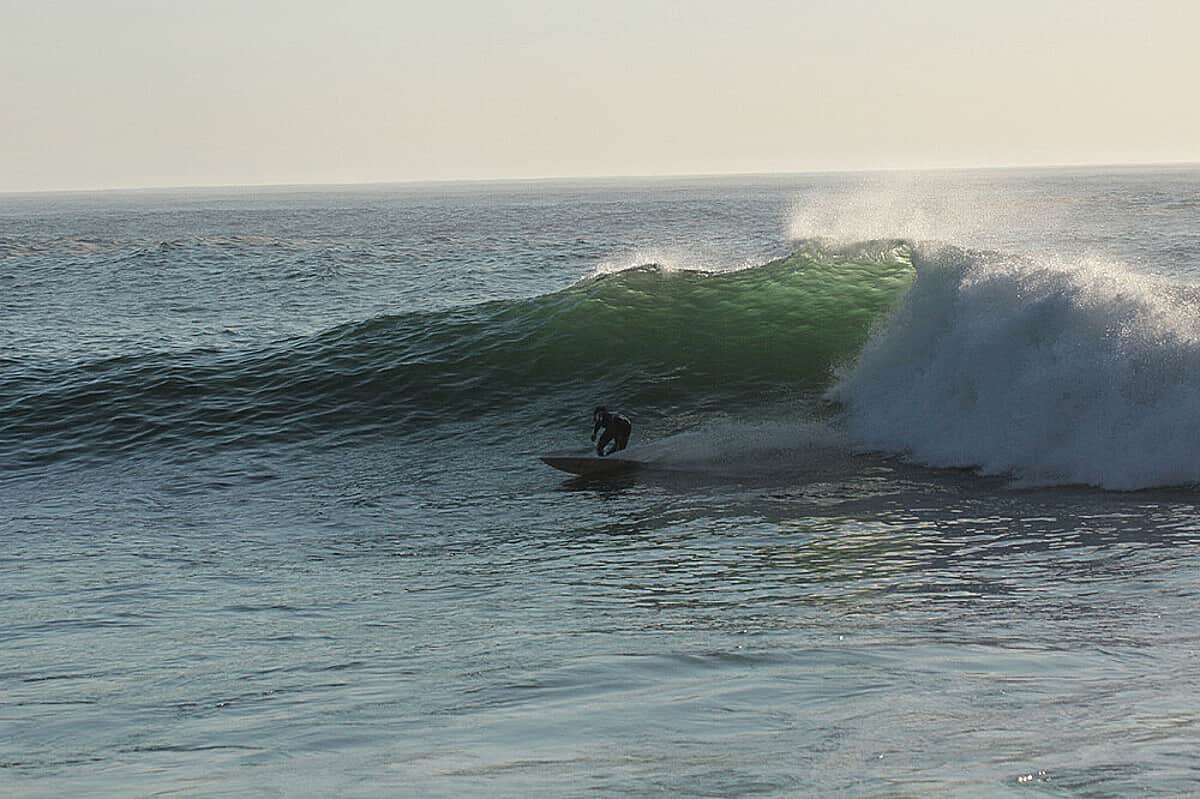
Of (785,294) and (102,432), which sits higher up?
(785,294)

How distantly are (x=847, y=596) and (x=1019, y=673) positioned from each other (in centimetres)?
228

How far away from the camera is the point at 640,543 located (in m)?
12.0

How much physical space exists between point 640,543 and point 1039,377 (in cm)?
584

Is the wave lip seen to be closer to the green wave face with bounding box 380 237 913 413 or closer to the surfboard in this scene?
the green wave face with bounding box 380 237 913 413

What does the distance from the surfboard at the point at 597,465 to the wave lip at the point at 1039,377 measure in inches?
108

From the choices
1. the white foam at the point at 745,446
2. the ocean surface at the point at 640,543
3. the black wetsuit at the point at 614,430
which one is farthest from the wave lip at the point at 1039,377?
the black wetsuit at the point at 614,430

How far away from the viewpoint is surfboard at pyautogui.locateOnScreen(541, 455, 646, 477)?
15.2 metres

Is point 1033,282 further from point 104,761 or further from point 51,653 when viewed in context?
point 104,761

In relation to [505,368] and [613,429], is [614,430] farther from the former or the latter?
[505,368]

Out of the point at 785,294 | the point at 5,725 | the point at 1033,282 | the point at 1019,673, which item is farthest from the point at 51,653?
the point at 785,294

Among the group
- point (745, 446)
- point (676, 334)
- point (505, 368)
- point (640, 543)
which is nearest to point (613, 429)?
point (745, 446)

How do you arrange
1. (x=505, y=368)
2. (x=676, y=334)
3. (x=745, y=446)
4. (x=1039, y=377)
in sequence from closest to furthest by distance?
(x=1039, y=377), (x=745, y=446), (x=505, y=368), (x=676, y=334)

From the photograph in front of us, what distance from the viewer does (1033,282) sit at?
56.9 ft

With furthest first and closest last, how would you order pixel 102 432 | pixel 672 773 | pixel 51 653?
pixel 102 432, pixel 51 653, pixel 672 773
